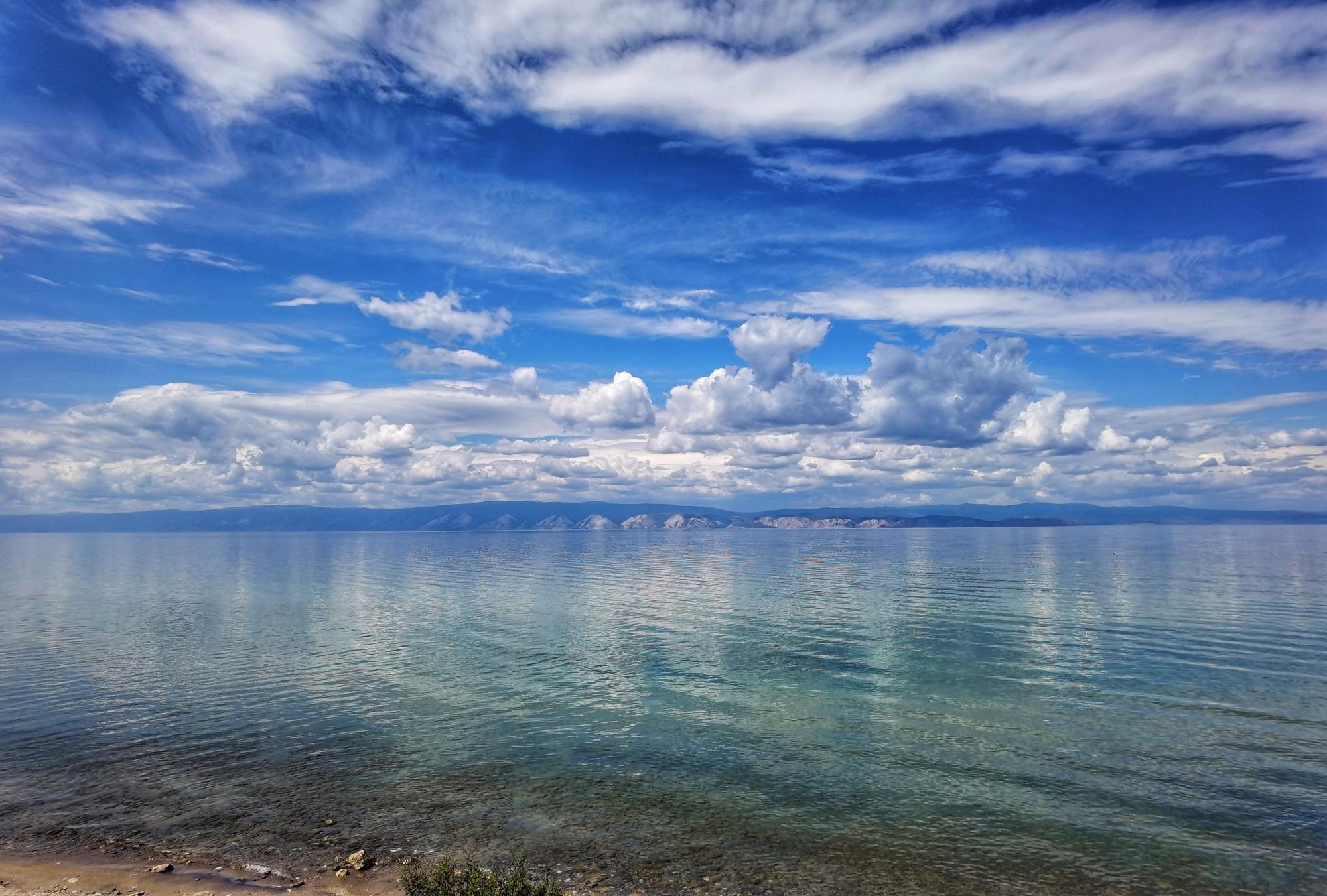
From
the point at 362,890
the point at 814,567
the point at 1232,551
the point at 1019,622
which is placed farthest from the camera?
the point at 1232,551

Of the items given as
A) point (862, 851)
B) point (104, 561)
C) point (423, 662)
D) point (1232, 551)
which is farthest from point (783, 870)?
point (104, 561)

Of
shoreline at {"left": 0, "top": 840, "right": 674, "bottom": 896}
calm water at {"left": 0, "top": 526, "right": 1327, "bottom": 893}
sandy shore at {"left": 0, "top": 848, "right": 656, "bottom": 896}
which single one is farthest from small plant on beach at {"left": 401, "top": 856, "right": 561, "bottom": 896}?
calm water at {"left": 0, "top": 526, "right": 1327, "bottom": 893}

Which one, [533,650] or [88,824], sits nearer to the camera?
[88,824]

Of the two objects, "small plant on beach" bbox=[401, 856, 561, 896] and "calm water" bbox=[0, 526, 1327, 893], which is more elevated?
"small plant on beach" bbox=[401, 856, 561, 896]

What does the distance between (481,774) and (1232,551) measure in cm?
20825

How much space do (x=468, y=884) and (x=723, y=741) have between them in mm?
18376

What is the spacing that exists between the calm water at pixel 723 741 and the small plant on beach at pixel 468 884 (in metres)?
4.19

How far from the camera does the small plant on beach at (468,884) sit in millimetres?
17703

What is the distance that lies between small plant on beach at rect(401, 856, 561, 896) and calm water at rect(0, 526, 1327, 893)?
165 inches

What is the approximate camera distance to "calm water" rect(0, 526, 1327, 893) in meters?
23.8

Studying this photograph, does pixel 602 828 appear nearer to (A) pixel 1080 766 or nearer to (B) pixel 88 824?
(B) pixel 88 824

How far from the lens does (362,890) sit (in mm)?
20656

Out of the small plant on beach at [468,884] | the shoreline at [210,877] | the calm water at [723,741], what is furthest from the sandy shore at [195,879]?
the small plant on beach at [468,884]

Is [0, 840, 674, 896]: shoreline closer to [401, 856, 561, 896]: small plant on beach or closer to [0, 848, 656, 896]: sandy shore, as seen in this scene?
[0, 848, 656, 896]: sandy shore
